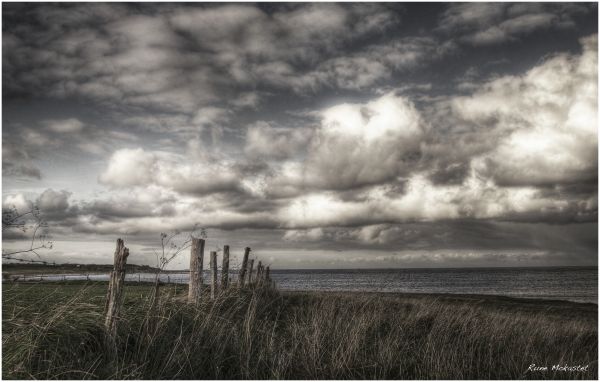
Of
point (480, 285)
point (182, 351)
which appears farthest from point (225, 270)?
point (480, 285)

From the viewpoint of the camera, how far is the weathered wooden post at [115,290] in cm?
554

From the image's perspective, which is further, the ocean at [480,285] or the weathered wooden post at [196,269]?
the ocean at [480,285]

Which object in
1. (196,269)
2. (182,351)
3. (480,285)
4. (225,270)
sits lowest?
(480,285)

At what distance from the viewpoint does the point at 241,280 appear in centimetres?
1291

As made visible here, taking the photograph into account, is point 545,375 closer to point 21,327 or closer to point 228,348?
point 228,348

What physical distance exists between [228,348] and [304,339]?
5.17 feet

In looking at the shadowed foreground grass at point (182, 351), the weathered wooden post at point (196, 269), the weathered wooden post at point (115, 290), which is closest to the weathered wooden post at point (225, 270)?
the shadowed foreground grass at point (182, 351)

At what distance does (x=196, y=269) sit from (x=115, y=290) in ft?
8.84

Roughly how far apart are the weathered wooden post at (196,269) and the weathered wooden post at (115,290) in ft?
7.73

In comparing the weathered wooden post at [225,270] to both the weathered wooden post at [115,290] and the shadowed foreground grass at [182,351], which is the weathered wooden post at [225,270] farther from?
the weathered wooden post at [115,290]

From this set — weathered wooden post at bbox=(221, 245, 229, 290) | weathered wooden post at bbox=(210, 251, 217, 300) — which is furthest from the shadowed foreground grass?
weathered wooden post at bbox=(221, 245, 229, 290)

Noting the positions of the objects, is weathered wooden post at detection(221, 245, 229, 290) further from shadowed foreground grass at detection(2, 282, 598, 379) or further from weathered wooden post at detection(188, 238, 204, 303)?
weathered wooden post at detection(188, 238, 204, 303)

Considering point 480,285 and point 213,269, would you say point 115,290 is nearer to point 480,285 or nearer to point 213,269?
point 213,269

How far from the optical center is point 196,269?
825 cm
